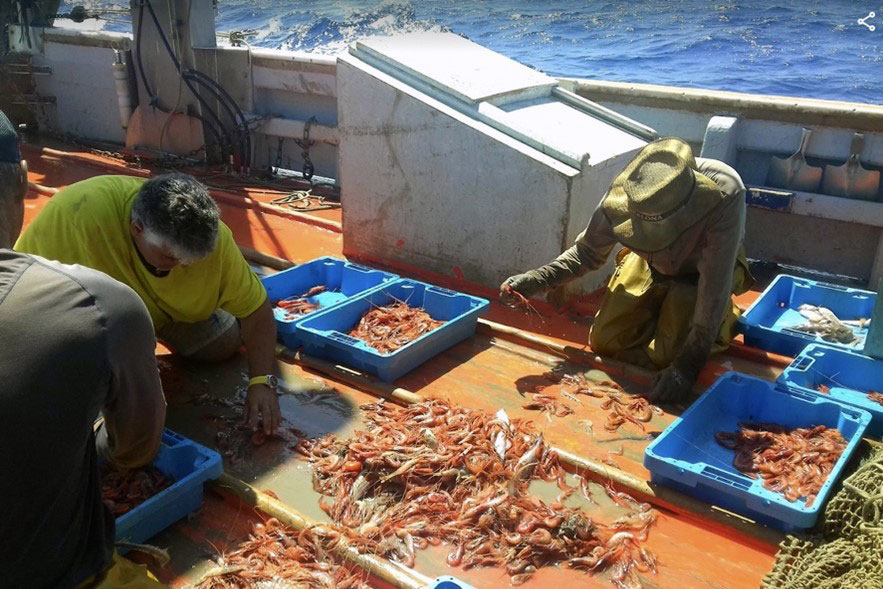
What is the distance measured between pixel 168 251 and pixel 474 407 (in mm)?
1983

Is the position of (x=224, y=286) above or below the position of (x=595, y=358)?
A: above

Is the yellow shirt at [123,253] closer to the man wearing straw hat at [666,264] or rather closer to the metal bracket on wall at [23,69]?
the man wearing straw hat at [666,264]

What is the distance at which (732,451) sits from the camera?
3959 mm

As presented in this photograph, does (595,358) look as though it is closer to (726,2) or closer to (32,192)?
(32,192)

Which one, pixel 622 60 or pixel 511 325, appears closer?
pixel 511 325

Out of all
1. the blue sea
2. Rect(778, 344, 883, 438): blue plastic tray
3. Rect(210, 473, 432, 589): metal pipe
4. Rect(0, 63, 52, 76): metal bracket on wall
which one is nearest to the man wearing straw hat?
Rect(778, 344, 883, 438): blue plastic tray

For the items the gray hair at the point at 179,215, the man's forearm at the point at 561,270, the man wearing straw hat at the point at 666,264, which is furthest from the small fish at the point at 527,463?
the gray hair at the point at 179,215

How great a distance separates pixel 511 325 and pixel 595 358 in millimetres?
813

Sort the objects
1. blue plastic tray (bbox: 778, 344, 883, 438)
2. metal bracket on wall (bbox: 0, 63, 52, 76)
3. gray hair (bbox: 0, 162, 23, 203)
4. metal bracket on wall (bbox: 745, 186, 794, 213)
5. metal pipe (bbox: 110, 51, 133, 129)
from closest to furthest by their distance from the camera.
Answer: gray hair (bbox: 0, 162, 23, 203), blue plastic tray (bbox: 778, 344, 883, 438), metal bracket on wall (bbox: 745, 186, 794, 213), metal pipe (bbox: 110, 51, 133, 129), metal bracket on wall (bbox: 0, 63, 52, 76)

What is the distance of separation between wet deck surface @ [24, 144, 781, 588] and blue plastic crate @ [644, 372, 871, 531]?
0.15m

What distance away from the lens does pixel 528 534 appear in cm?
328

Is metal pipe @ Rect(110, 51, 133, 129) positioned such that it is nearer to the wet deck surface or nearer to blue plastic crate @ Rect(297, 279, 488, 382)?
the wet deck surface

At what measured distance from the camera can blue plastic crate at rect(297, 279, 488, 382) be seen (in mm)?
4637

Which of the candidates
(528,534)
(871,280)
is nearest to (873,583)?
(528,534)
